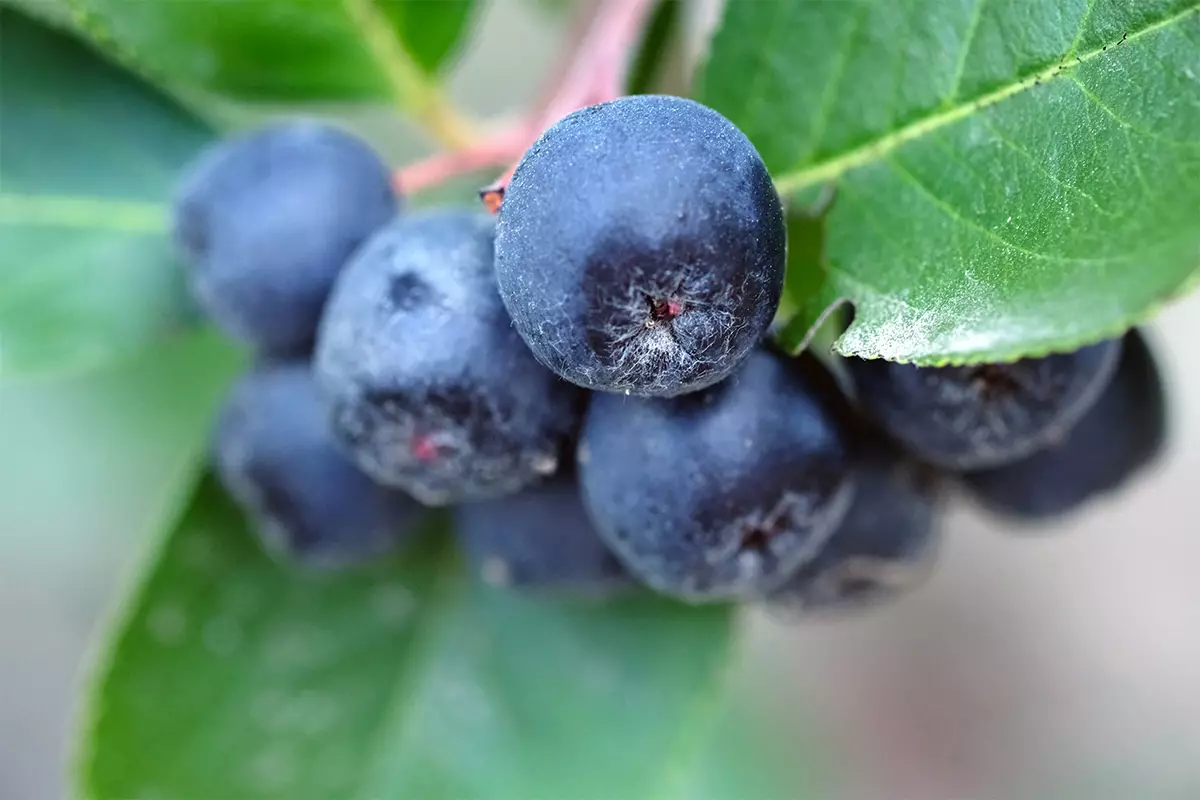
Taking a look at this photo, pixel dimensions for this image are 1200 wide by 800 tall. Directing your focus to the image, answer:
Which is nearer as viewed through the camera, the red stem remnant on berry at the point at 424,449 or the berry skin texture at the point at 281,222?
the red stem remnant on berry at the point at 424,449

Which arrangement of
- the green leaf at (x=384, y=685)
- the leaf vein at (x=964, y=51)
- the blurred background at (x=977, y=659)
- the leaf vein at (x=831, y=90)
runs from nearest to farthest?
1. the leaf vein at (x=964, y=51)
2. the leaf vein at (x=831, y=90)
3. the green leaf at (x=384, y=685)
4. the blurred background at (x=977, y=659)

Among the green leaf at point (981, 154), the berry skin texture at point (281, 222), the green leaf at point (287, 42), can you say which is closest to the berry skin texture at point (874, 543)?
the green leaf at point (981, 154)

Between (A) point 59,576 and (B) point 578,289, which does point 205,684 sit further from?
(A) point 59,576

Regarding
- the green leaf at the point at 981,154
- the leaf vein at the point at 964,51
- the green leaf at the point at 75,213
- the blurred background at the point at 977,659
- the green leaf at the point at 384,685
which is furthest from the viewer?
the blurred background at the point at 977,659

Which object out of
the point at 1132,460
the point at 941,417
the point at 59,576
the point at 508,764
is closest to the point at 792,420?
the point at 941,417

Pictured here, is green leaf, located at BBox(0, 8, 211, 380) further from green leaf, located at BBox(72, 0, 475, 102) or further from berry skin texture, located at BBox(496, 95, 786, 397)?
berry skin texture, located at BBox(496, 95, 786, 397)

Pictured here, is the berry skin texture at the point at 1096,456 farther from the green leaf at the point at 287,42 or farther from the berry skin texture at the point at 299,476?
the green leaf at the point at 287,42

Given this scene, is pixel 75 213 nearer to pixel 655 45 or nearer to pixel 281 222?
pixel 281 222

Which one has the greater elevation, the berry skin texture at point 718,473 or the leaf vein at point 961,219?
the leaf vein at point 961,219
